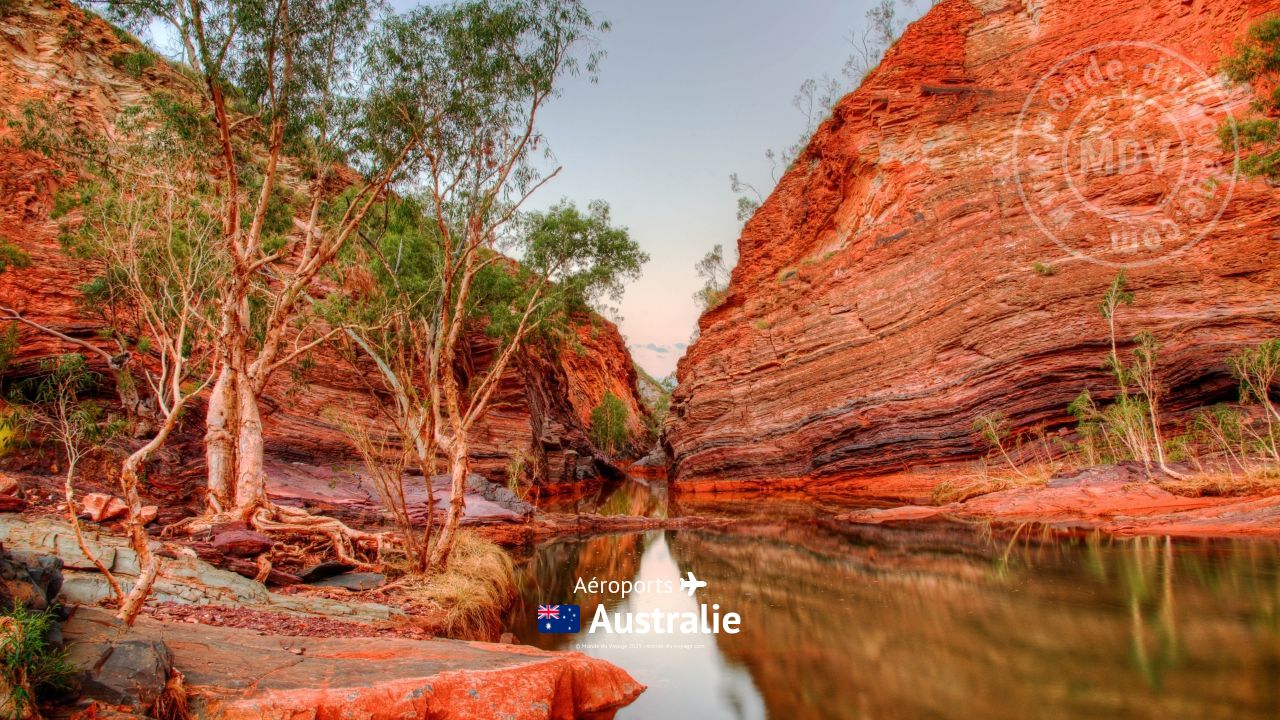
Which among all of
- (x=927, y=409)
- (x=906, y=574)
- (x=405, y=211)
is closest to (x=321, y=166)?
(x=405, y=211)

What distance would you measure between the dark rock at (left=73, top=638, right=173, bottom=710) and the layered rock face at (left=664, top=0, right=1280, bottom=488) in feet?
71.6

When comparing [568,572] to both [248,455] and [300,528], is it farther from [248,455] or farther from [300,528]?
[248,455]

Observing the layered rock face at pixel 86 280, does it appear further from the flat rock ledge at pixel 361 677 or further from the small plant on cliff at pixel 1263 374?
the small plant on cliff at pixel 1263 374

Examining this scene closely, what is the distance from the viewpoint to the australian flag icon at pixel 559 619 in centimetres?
772

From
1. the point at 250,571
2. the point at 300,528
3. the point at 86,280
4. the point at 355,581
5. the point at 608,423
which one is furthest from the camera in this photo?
the point at 608,423

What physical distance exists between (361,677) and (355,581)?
15.5ft

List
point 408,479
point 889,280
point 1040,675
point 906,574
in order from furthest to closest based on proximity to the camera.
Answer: point 889,280, point 408,479, point 906,574, point 1040,675

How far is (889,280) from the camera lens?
25688 mm

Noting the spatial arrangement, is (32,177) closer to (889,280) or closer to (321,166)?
(321,166)

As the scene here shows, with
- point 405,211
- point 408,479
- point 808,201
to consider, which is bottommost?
point 408,479

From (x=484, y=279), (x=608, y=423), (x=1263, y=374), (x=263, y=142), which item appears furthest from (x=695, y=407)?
(x=263, y=142)

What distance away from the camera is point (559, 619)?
8.00 meters

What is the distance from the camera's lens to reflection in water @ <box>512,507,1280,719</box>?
470cm

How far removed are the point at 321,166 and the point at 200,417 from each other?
758 cm
